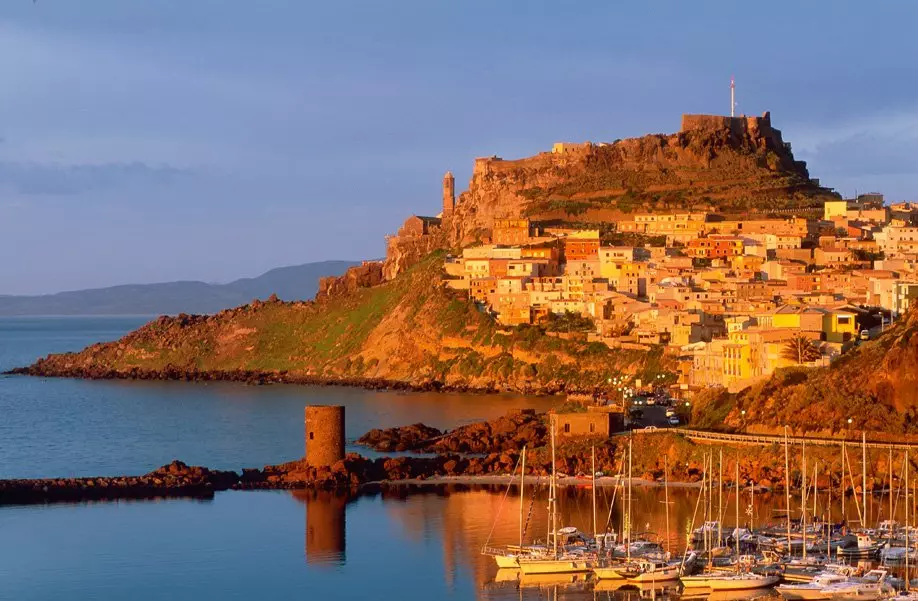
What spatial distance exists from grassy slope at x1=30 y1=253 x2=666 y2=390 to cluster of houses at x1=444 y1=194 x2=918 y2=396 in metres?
1.67

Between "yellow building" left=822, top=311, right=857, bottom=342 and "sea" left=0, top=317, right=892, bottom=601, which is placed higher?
"yellow building" left=822, top=311, right=857, bottom=342

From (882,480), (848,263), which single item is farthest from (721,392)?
(848,263)

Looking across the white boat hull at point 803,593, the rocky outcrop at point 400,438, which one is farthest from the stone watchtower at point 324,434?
the white boat hull at point 803,593

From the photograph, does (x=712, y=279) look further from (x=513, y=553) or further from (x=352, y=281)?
(x=513, y=553)

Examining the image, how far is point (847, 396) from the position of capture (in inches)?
2014

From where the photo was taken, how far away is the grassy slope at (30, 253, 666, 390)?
86.3m

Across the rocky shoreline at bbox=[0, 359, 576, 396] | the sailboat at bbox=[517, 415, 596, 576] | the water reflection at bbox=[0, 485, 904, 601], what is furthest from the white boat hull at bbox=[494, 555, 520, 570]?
the rocky shoreline at bbox=[0, 359, 576, 396]

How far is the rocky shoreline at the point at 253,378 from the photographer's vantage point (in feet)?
287

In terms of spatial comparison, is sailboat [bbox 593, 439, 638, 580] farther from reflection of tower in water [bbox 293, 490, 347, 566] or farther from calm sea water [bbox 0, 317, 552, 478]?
calm sea water [bbox 0, 317, 552, 478]

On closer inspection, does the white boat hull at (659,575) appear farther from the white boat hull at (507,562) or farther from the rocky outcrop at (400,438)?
the rocky outcrop at (400,438)

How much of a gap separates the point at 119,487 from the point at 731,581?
2201 cm

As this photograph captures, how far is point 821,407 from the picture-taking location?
51.1 metres

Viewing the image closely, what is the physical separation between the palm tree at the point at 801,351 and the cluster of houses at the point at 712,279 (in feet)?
3.97

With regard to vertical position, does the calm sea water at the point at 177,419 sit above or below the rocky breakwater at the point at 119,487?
above
